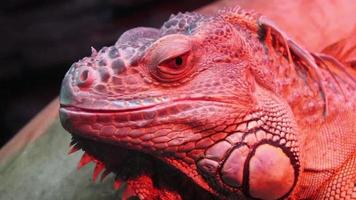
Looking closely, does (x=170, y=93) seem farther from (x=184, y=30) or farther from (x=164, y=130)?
(x=184, y=30)

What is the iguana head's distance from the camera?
2.03 meters

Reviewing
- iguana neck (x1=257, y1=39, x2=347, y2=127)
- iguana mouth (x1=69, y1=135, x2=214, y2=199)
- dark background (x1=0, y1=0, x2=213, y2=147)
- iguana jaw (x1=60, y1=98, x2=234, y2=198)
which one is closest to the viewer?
iguana jaw (x1=60, y1=98, x2=234, y2=198)

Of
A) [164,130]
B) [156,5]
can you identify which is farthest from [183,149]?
[156,5]

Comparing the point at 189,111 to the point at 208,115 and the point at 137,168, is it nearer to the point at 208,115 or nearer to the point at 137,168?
the point at 208,115

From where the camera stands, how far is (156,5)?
5594mm

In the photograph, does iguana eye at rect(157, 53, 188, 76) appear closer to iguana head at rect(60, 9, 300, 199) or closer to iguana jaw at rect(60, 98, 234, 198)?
iguana head at rect(60, 9, 300, 199)

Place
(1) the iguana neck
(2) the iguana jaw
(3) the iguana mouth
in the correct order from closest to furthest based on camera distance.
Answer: (2) the iguana jaw, (3) the iguana mouth, (1) the iguana neck

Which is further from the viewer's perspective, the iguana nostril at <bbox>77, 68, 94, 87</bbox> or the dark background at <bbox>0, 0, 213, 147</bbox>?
the dark background at <bbox>0, 0, 213, 147</bbox>

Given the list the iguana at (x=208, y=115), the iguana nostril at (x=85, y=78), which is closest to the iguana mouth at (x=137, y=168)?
the iguana at (x=208, y=115)

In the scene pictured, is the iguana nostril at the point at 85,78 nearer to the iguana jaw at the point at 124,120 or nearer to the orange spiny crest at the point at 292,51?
the iguana jaw at the point at 124,120

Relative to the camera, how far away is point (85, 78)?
2037 mm

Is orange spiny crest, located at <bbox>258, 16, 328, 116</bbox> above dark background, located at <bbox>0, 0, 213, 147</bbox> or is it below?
above

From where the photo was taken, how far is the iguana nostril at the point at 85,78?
203cm

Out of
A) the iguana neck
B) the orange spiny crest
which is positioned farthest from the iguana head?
the orange spiny crest
